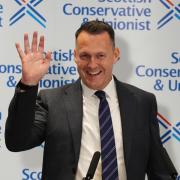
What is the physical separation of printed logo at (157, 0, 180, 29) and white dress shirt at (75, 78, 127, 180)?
0.74 meters

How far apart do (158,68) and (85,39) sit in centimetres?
76

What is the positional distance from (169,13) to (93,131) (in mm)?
1041

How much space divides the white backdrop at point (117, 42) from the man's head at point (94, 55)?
554 mm

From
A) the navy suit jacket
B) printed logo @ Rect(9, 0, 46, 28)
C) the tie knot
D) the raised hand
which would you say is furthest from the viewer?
printed logo @ Rect(9, 0, 46, 28)

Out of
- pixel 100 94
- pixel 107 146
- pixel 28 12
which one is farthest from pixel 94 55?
pixel 28 12

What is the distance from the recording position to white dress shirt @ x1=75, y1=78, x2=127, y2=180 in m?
1.66

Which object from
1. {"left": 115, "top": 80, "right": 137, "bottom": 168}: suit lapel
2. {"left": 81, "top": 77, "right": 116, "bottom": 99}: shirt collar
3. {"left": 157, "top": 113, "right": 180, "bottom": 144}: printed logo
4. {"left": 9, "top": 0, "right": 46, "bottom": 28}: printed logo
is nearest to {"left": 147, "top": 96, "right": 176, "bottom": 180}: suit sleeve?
{"left": 115, "top": 80, "right": 137, "bottom": 168}: suit lapel

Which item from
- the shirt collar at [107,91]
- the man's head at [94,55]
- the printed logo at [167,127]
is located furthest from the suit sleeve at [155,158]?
the printed logo at [167,127]

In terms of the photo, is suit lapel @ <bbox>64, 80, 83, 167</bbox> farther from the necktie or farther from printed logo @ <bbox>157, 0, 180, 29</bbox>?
printed logo @ <bbox>157, 0, 180, 29</bbox>

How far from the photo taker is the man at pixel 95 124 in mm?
1654

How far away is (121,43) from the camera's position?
2.33 m

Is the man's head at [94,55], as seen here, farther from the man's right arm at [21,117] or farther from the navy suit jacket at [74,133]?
the man's right arm at [21,117]

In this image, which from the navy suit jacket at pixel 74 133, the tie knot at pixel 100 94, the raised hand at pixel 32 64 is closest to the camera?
the raised hand at pixel 32 64

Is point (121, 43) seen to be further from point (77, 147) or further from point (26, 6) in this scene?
point (77, 147)
